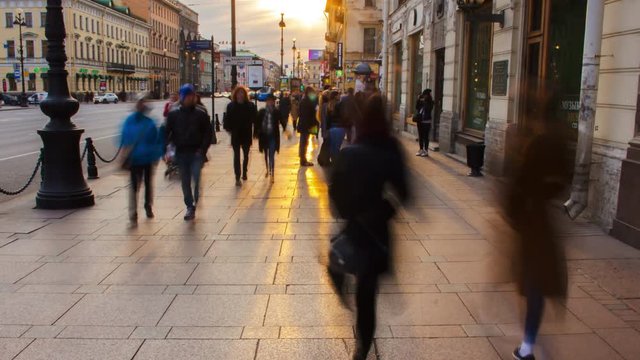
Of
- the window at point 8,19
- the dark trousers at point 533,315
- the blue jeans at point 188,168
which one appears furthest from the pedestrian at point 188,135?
the window at point 8,19

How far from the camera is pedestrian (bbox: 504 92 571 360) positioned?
3982mm

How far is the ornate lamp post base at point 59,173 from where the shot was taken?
9172 mm

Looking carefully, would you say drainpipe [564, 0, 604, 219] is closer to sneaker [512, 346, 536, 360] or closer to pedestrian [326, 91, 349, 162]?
sneaker [512, 346, 536, 360]

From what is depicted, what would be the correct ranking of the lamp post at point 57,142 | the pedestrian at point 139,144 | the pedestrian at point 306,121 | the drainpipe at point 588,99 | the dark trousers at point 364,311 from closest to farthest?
the dark trousers at point 364,311 < the drainpipe at point 588,99 < the pedestrian at point 139,144 < the lamp post at point 57,142 < the pedestrian at point 306,121

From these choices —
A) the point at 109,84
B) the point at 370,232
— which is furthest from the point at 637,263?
the point at 109,84

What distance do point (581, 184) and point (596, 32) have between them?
6.48ft

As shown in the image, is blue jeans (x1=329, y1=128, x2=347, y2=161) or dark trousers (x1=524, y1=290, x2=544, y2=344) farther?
blue jeans (x1=329, y1=128, x2=347, y2=161)

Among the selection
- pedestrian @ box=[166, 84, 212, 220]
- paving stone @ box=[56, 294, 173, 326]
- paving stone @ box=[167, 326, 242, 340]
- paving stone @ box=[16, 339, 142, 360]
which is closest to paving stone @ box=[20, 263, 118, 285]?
paving stone @ box=[56, 294, 173, 326]

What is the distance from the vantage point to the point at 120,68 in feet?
302

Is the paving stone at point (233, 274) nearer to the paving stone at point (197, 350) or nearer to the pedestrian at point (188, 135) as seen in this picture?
the paving stone at point (197, 350)

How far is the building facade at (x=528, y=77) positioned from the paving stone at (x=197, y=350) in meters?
2.23

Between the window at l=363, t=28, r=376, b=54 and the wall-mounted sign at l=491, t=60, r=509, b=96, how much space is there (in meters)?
43.3

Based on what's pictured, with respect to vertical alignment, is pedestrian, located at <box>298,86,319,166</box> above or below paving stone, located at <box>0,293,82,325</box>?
above

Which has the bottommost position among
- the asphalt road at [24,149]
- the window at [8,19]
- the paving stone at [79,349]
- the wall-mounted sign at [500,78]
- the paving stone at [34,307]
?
the asphalt road at [24,149]
